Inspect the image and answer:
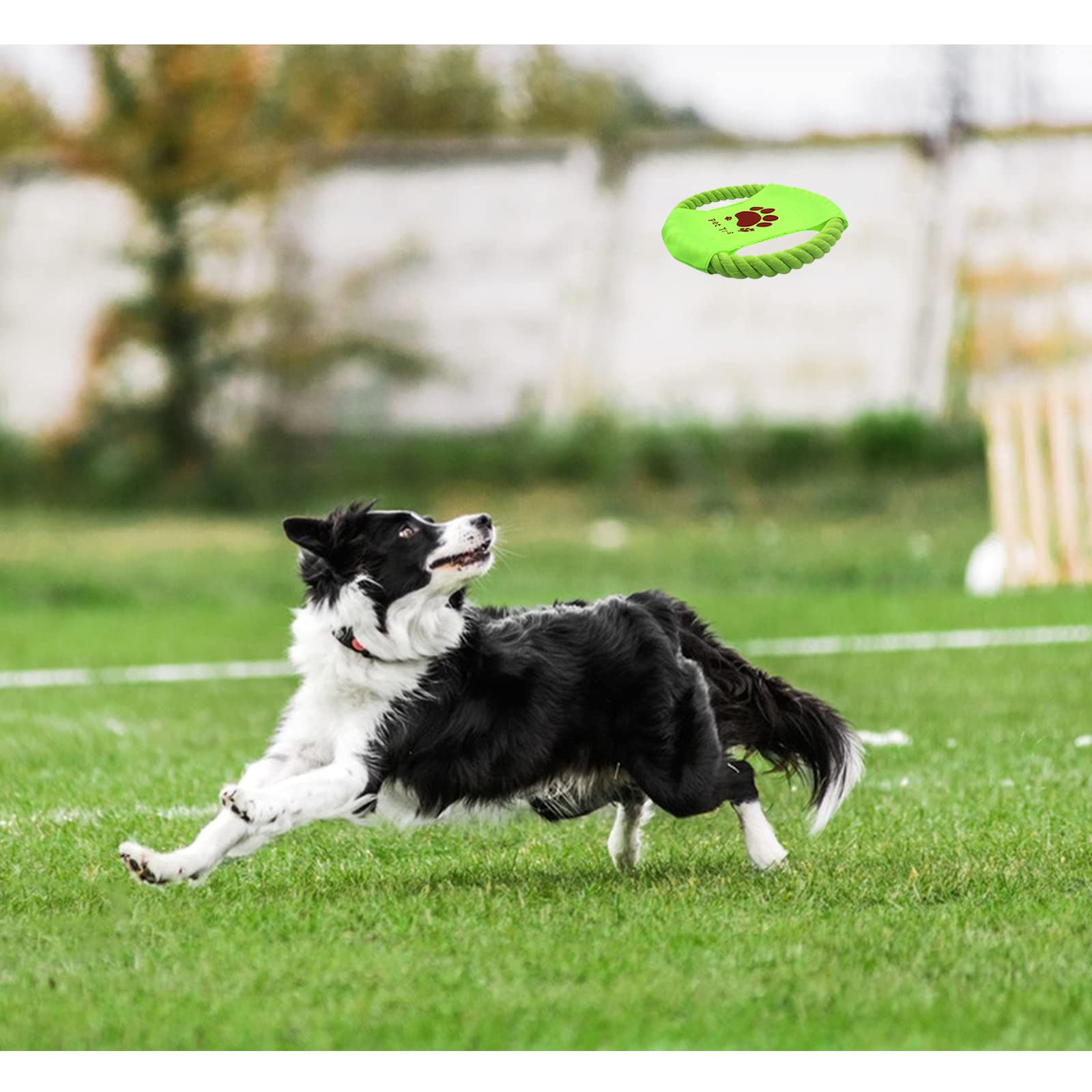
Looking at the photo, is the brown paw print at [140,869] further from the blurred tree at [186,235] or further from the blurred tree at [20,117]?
the blurred tree at [20,117]

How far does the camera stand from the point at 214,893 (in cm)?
532

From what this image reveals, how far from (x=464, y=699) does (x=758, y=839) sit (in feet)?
3.20

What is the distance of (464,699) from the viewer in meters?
5.44

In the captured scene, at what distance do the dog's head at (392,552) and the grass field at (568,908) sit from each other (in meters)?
0.40

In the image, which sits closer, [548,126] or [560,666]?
[560,666]

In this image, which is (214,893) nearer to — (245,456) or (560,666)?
(560,666)

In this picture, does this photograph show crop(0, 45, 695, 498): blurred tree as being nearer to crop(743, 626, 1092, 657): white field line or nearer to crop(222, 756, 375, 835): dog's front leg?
crop(743, 626, 1092, 657): white field line

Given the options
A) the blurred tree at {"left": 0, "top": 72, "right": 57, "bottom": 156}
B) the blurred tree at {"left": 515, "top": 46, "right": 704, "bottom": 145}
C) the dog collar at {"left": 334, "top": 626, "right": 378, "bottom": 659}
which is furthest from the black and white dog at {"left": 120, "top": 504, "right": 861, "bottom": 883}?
the blurred tree at {"left": 515, "top": 46, "right": 704, "bottom": 145}

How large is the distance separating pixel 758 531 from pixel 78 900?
1366cm

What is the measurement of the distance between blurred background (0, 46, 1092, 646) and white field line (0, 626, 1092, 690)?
6848 mm

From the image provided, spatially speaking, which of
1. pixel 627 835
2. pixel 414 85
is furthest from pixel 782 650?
pixel 414 85

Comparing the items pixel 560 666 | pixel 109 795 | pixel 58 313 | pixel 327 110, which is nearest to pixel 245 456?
pixel 58 313

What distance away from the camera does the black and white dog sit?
17.4ft

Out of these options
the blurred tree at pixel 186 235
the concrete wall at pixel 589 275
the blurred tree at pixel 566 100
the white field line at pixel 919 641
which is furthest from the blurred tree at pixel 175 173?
the white field line at pixel 919 641
